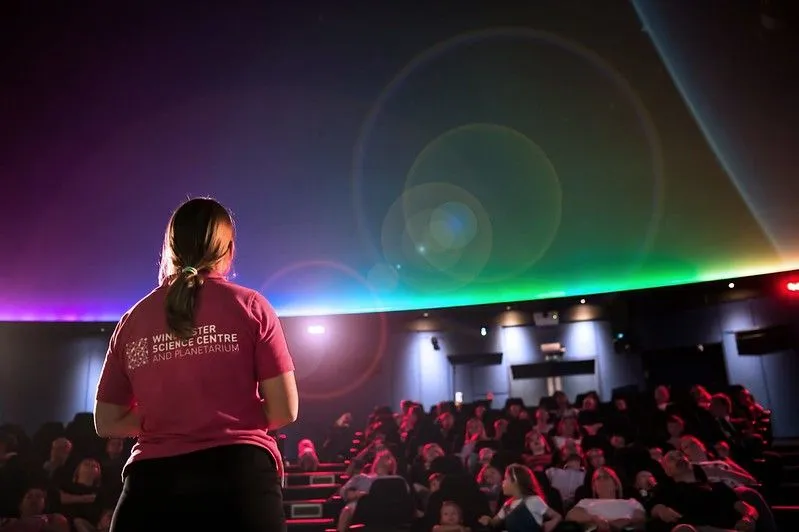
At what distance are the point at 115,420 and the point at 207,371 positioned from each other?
33cm

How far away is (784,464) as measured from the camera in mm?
8336

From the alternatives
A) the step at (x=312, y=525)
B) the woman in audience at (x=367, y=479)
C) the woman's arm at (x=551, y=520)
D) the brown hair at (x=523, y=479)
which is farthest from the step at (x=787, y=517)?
the step at (x=312, y=525)

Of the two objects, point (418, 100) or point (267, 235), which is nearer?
point (418, 100)

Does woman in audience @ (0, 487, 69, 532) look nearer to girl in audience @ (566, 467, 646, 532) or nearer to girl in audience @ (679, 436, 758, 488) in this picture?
girl in audience @ (566, 467, 646, 532)

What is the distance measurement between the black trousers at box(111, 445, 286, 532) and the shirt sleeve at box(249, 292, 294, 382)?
0.17 metres

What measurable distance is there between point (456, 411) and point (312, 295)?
Result: 178 inches

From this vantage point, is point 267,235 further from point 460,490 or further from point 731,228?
point 731,228

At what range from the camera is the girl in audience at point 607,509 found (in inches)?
196

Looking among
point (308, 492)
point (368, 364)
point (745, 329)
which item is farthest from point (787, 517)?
point (368, 364)

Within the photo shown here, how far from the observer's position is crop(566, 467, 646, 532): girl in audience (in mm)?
4984

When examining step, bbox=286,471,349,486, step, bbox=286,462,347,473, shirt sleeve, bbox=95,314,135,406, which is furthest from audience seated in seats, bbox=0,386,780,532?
shirt sleeve, bbox=95,314,135,406

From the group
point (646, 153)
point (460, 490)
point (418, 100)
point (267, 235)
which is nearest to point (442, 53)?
point (418, 100)

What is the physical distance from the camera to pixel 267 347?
131 cm

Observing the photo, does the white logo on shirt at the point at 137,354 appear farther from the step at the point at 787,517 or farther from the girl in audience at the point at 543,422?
the girl in audience at the point at 543,422
